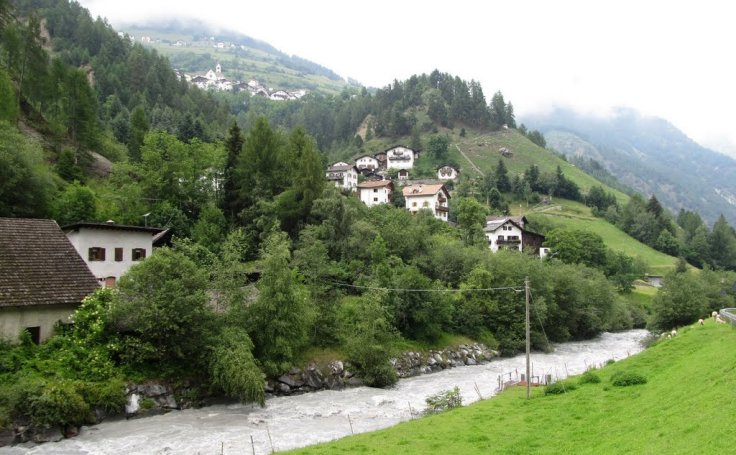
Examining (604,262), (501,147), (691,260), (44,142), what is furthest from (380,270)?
(501,147)

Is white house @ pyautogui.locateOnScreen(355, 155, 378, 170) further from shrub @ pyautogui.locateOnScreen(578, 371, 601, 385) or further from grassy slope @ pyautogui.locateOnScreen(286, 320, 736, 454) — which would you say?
shrub @ pyautogui.locateOnScreen(578, 371, 601, 385)

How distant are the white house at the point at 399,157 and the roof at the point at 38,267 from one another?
400 feet

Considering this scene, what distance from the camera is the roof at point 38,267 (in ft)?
108

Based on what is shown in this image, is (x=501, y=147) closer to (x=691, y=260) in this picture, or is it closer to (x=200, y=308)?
(x=691, y=260)

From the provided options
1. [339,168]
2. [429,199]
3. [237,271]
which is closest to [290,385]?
[237,271]

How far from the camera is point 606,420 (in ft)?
72.7

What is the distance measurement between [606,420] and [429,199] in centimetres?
9030

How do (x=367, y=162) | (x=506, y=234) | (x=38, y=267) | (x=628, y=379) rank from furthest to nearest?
1. (x=367, y=162)
2. (x=506, y=234)
3. (x=38, y=267)
4. (x=628, y=379)

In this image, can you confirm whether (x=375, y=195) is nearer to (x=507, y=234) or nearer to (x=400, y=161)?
(x=507, y=234)

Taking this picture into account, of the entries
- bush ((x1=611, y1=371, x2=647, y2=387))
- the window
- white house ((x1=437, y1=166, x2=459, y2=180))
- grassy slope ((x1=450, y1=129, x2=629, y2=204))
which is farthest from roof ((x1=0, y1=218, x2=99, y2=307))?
grassy slope ((x1=450, y1=129, x2=629, y2=204))

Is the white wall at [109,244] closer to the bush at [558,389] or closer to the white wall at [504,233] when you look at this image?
the bush at [558,389]

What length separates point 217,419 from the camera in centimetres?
3219

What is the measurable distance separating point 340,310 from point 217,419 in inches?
696

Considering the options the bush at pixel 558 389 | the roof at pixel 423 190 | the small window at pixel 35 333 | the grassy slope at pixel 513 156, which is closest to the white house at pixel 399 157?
the grassy slope at pixel 513 156
